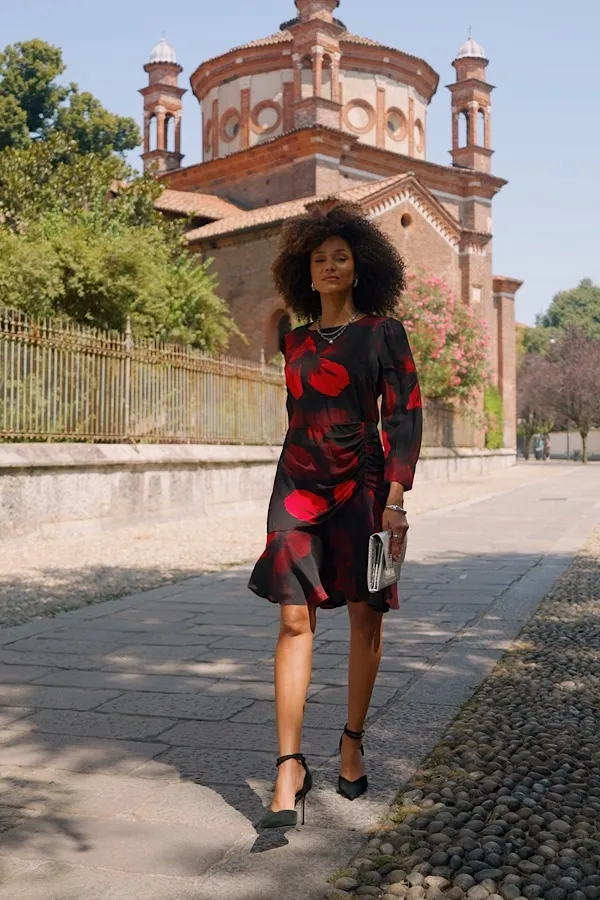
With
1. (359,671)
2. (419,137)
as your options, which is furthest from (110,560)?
(419,137)

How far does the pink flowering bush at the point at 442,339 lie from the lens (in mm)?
27578

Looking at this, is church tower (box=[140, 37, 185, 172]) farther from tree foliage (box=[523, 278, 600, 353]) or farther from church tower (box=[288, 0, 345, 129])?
tree foliage (box=[523, 278, 600, 353])

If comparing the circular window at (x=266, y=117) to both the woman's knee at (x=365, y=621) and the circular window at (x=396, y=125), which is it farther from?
the woman's knee at (x=365, y=621)

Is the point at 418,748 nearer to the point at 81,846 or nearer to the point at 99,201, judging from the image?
the point at 81,846

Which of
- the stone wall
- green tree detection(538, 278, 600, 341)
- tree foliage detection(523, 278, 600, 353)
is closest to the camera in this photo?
the stone wall

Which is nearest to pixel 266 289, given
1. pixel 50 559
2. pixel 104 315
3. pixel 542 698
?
pixel 104 315

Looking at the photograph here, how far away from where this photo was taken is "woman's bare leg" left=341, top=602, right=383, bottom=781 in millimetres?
2998

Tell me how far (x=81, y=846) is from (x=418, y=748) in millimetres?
1371

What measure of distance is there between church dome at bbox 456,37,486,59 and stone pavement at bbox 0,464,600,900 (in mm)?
38850

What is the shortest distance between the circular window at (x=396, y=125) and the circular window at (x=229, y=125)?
6220 millimetres

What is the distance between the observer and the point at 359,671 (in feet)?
9.91

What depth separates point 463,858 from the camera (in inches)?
99.3

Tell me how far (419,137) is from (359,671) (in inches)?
1531

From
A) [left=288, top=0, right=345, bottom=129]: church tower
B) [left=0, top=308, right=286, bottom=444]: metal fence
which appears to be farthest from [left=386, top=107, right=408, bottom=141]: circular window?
[left=0, top=308, right=286, bottom=444]: metal fence
